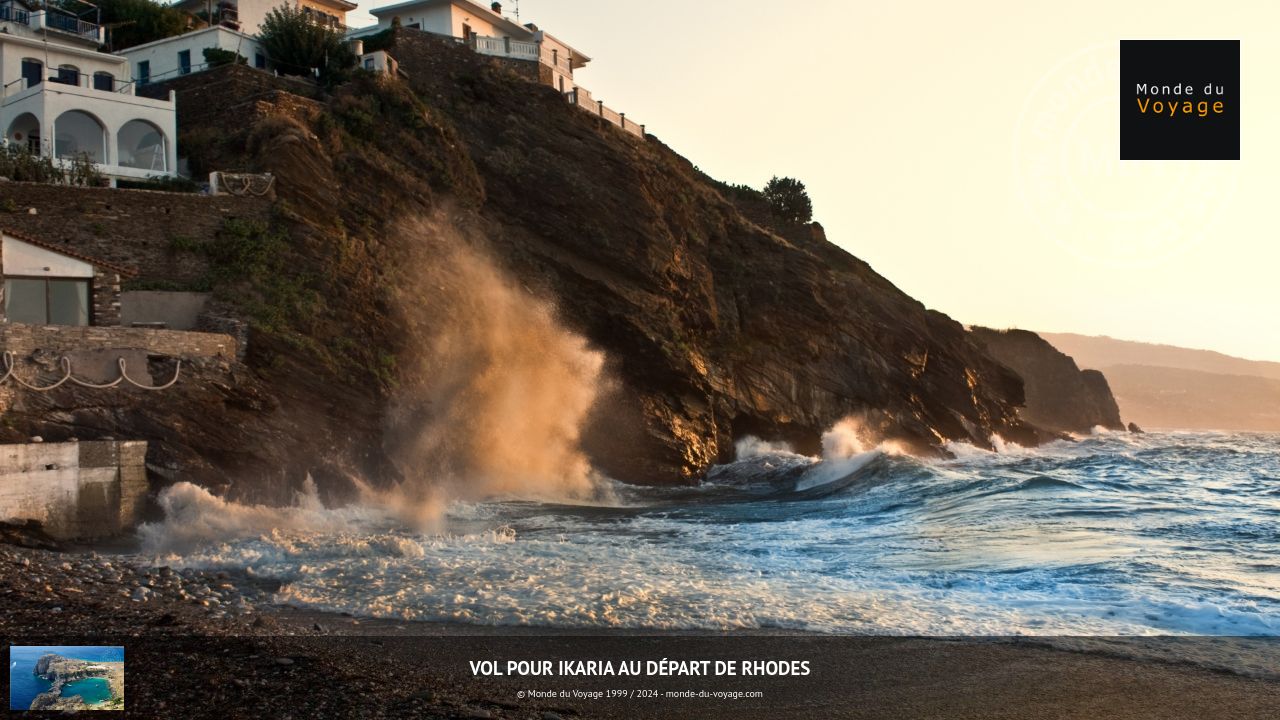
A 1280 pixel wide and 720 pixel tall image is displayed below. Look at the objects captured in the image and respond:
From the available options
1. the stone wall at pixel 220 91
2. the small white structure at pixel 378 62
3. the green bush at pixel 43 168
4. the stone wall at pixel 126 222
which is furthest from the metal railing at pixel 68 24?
the stone wall at pixel 126 222

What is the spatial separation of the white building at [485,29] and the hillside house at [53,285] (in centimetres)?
2351

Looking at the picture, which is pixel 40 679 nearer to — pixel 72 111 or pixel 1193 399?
pixel 72 111

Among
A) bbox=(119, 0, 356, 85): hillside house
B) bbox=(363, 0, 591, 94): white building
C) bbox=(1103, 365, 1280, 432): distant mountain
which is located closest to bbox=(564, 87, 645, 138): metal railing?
bbox=(363, 0, 591, 94): white building

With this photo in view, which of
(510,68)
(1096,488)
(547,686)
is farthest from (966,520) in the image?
(510,68)

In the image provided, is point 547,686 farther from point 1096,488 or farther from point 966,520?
point 1096,488

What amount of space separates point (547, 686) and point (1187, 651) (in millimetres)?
6670

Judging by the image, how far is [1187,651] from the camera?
10586mm

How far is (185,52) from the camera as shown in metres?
37.8

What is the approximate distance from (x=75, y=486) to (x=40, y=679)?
11.6m

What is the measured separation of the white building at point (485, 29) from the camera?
43.5m

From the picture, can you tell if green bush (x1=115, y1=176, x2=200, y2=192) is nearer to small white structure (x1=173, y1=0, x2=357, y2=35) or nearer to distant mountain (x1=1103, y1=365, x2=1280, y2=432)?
small white structure (x1=173, y1=0, x2=357, y2=35)

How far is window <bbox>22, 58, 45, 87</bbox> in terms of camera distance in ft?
113

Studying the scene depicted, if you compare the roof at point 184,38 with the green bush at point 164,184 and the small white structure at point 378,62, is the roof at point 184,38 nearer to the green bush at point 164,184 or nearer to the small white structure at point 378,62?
the small white structure at point 378,62

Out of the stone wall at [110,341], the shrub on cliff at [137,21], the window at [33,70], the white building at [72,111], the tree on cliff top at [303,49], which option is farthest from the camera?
the shrub on cliff at [137,21]
